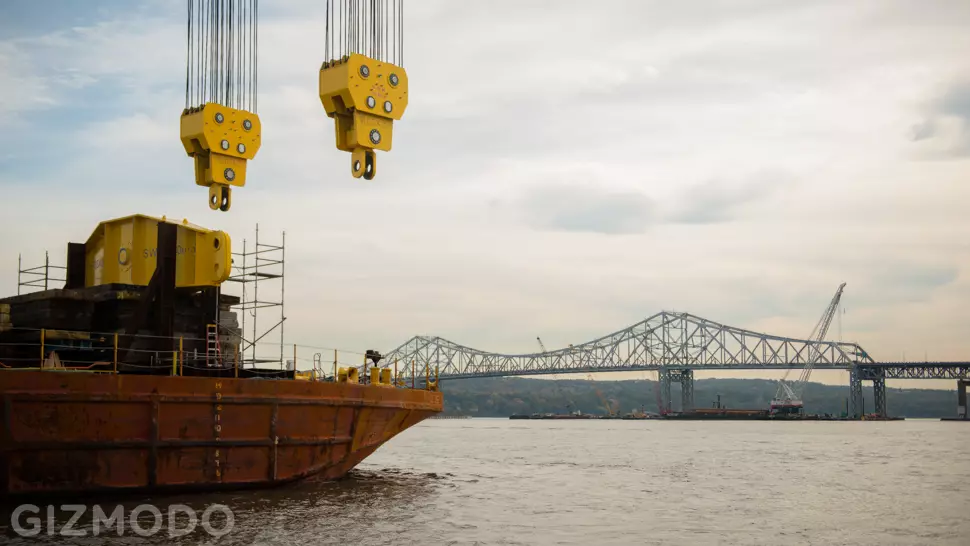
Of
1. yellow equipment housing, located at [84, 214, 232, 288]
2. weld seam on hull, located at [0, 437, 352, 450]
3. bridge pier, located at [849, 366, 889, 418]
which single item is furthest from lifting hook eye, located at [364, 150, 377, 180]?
bridge pier, located at [849, 366, 889, 418]

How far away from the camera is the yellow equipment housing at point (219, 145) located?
28.0 m

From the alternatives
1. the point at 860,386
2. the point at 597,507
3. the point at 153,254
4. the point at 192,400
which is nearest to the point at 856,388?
the point at 860,386

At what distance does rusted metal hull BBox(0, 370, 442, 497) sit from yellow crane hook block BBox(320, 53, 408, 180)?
19.3 feet

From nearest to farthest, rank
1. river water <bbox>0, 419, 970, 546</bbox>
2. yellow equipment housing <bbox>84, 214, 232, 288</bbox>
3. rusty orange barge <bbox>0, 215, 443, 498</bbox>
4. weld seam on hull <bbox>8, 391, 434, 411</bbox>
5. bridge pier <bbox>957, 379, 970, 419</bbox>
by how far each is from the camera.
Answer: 1. weld seam on hull <bbox>8, 391, 434, 411</bbox>
2. rusty orange barge <bbox>0, 215, 443, 498</bbox>
3. river water <bbox>0, 419, 970, 546</bbox>
4. yellow equipment housing <bbox>84, 214, 232, 288</bbox>
5. bridge pier <bbox>957, 379, 970, 419</bbox>

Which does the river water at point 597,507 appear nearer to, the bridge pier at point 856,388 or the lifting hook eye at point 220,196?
the lifting hook eye at point 220,196

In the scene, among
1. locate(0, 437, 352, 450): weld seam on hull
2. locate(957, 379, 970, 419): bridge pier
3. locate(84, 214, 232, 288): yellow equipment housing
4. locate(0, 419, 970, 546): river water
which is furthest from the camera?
locate(957, 379, 970, 419): bridge pier

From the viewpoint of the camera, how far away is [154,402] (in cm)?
1872

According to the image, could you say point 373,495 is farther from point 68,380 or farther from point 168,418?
point 68,380

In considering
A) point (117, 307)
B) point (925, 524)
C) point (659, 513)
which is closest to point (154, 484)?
point (117, 307)

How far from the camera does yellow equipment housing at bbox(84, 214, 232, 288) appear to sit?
22.4 m

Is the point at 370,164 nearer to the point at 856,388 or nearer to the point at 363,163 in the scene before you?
the point at 363,163

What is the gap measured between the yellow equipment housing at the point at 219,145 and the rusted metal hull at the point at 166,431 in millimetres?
9111

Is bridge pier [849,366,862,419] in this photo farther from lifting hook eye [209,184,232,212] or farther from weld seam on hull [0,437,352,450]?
weld seam on hull [0,437,352,450]

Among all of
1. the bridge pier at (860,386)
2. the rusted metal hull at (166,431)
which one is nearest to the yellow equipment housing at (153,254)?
the rusted metal hull at (166,431)
